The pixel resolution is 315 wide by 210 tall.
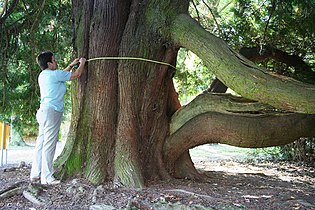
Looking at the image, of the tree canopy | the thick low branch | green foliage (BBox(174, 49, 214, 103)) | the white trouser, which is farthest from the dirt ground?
green foliage (BBox(174, 49, 214, 103))

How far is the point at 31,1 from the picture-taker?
698 centimetres

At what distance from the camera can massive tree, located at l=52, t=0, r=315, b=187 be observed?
4832 mm

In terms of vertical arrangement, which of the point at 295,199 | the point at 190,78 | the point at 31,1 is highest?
the point at 31,1

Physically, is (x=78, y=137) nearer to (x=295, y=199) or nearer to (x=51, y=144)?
(x=51, y=144)

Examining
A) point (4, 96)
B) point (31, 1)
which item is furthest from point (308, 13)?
point (4, 96)

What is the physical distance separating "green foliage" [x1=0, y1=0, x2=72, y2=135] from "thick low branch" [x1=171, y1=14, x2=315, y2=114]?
2988 mm

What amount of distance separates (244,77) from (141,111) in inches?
60.8

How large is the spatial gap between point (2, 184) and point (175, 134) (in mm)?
2353

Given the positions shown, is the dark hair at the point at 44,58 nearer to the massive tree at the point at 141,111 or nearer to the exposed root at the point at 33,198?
the massive tree at the point at 141,111

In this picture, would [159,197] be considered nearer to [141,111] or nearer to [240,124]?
[141,111]

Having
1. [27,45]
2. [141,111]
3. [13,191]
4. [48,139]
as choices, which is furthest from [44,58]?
[27,45]

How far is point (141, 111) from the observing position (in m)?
5.07

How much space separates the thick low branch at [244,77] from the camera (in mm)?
3766

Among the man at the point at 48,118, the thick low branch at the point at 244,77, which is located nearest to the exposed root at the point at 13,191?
the man at the point at 48,118
